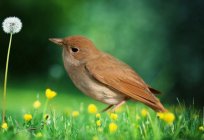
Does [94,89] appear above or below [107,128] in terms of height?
above

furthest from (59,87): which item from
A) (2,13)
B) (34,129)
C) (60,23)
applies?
(34,129)

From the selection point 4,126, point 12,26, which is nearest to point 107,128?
point 4,126

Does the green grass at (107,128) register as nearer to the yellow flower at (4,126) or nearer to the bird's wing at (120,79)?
the yellow flower at (4,126)

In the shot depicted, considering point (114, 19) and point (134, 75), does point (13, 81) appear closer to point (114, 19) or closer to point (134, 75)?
point (114, 19)

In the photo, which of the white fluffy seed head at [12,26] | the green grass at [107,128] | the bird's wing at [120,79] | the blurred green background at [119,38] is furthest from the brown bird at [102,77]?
the blurred green background at [119,38]

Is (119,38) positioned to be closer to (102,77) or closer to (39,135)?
(102,77)

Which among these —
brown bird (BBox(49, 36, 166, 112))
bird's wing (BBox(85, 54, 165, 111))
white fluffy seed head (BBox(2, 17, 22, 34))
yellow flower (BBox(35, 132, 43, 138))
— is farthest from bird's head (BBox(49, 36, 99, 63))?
yellow flower (BBox(35, 132, 43, 138))
